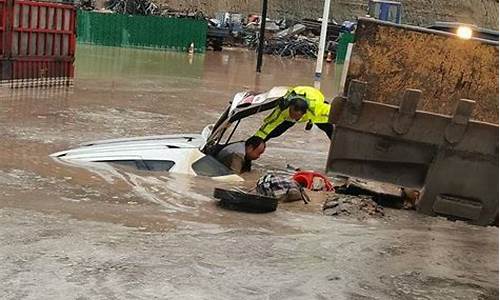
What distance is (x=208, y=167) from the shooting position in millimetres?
9016

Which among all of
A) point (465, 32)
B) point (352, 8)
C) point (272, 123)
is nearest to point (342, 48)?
point (352, 8)

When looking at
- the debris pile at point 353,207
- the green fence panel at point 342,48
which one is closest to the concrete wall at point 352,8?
the green fence panel at point 342,48

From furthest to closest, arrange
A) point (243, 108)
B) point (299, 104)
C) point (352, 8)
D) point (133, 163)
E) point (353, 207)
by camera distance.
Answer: point (352, 8), point (133, 163), point (243, 108), point (299, 104), point (353, 207)

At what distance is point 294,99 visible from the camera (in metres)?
8.80

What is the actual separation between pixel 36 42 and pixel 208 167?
9546 millimetres

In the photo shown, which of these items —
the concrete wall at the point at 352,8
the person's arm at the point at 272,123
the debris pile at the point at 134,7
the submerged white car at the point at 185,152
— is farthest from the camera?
the concrete wall at the point at 352,8

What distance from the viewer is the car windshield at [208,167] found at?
8.98m

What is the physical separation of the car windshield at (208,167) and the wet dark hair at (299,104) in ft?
3.64

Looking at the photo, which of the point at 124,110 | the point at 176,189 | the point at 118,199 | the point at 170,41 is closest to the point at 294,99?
the point at 176,189

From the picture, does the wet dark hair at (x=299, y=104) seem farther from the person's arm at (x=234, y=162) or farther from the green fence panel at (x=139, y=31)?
the green fence panel at (x=139, y=31)

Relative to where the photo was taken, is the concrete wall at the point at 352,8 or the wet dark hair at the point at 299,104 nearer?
the wet dark hair at the point at 299,104

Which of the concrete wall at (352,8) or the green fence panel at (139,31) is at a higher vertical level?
the concrete wall at (352,8)

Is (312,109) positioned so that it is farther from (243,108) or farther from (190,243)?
(190,243)

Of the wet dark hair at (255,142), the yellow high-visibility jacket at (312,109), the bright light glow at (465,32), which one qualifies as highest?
the bright light glow at (465,32)
